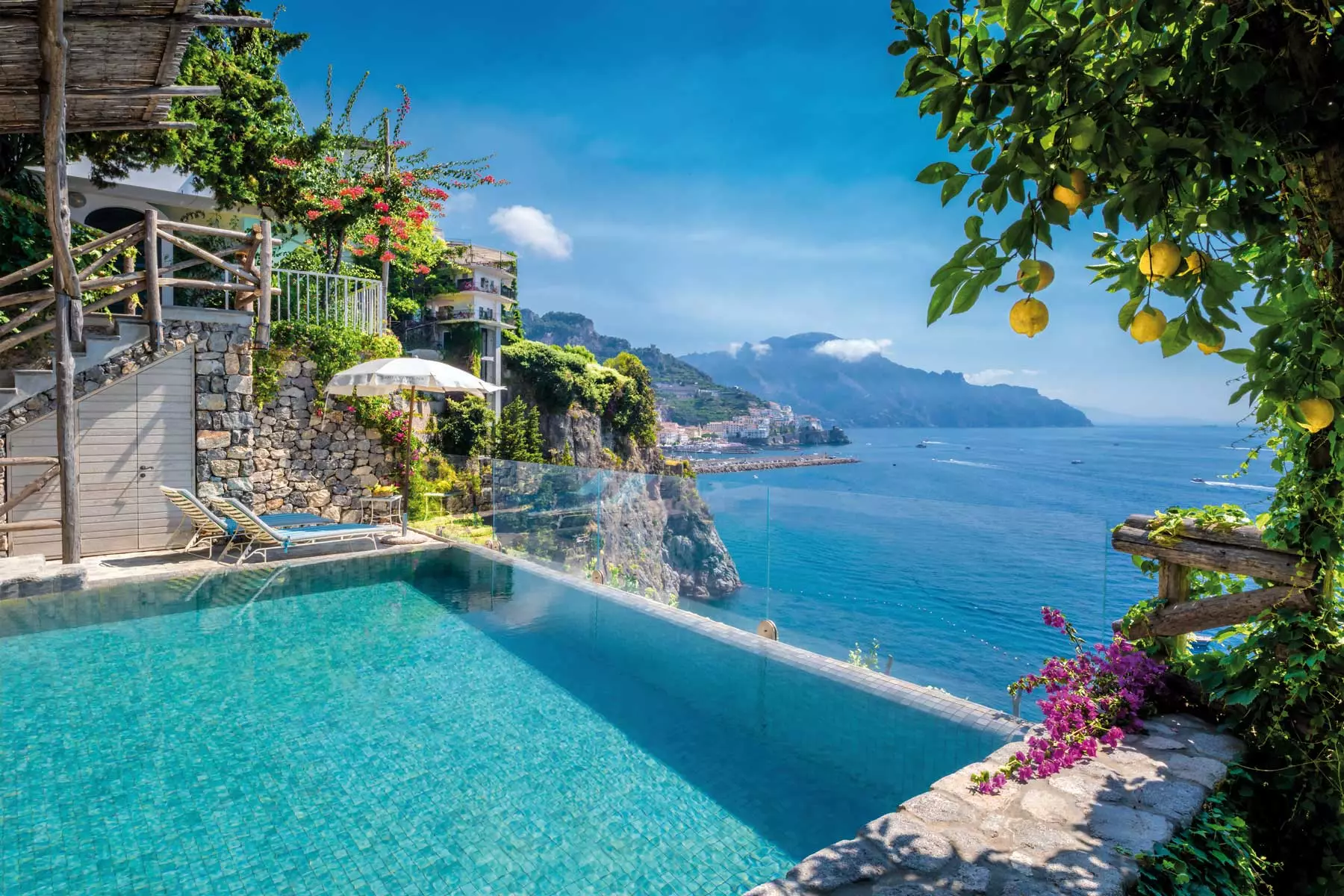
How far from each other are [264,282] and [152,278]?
1.44 m

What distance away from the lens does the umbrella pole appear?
33.3 feet

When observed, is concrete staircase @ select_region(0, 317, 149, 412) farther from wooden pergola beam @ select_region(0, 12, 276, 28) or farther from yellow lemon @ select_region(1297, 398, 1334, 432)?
yellow lemon @ select_region(1297, 398, 1334, 432)

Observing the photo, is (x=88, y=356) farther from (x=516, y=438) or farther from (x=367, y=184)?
(x=516, y=438)

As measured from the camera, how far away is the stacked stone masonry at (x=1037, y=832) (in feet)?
6.52

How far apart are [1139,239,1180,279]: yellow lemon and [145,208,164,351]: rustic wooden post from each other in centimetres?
943

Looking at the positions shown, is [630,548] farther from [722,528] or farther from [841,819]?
[841,819]

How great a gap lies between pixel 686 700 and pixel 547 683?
115cm

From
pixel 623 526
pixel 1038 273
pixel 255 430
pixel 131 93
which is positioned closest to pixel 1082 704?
pixel 1038 273

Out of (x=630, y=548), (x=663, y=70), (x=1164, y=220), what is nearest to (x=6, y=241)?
(x=630, y=548)

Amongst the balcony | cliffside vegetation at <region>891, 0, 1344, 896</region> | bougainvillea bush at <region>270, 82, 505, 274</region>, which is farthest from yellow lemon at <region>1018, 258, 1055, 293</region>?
the balcony

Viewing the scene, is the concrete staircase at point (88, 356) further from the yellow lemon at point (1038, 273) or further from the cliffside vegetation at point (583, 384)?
the cliffside vegetation at point (583, 384)

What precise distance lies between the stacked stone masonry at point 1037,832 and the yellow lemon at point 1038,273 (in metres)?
1.68

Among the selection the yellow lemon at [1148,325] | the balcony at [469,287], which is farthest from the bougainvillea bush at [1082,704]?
the balcony at [469,287]

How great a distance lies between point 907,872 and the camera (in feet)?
6.75
